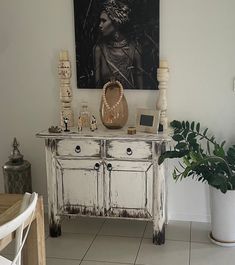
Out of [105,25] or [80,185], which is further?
[105,25]

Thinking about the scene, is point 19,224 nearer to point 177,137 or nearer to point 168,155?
point 168,155

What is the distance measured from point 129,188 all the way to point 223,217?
70 centimetres

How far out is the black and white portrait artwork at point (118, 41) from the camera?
3082 millimetres

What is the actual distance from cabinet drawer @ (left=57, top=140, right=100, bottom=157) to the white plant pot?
89cm

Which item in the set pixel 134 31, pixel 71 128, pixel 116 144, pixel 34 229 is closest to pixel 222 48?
pixel 134 31

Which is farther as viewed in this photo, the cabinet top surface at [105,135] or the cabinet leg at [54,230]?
the cabinet leg at [54,230]

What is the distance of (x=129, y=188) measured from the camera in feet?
9.66

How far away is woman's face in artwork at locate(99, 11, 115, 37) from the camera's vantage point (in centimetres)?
314

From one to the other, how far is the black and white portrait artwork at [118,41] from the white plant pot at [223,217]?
99 cm

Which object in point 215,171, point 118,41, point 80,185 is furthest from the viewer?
point 118,41

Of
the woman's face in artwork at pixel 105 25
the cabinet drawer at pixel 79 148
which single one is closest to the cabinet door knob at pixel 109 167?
the cabinet drawer at pixel 79 148

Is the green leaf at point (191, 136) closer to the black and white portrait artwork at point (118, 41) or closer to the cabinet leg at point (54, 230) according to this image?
the black and white portrait artwork at point (118, 41)

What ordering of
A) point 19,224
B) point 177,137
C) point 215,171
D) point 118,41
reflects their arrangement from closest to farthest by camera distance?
point 19,224 < point 215,171 < point 177,137 < point 118,41

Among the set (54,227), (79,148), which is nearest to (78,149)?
(79,148)
